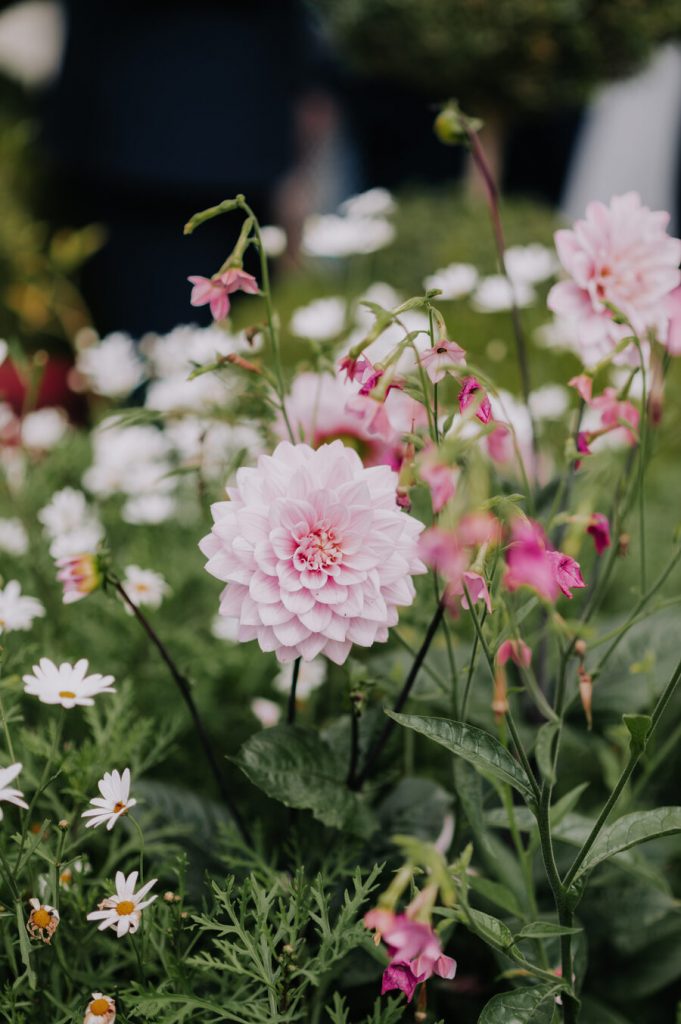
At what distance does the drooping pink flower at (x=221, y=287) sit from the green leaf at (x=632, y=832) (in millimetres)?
340

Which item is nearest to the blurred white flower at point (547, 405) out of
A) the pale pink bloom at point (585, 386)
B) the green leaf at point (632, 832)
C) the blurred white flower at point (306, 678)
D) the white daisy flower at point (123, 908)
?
the blurred white flower at point (306, 678)

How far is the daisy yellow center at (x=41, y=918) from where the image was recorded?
464mm

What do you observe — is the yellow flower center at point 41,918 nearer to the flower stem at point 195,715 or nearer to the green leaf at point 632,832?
the flower stem at point 195,715

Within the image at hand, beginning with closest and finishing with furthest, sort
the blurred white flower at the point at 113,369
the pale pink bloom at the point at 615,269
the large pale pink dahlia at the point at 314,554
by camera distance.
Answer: the large pale pink dahlia at the point at 314,554, the pale pink bloom at the point at 615,269, the blurred white flower at the point at 113,369

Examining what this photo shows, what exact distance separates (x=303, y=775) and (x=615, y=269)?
1.16 feet

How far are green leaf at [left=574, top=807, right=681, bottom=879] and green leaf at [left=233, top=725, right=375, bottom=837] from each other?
14cm

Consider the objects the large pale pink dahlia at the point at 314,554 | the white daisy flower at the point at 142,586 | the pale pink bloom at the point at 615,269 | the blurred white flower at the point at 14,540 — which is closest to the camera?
the large pale pink dahlia at the point at 314,554

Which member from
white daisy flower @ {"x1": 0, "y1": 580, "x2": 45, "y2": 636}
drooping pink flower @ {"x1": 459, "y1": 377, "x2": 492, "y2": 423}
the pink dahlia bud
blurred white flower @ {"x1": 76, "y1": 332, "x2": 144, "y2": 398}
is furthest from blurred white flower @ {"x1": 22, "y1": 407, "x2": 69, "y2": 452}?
drooping pink flower @ {"x1": 459, "y1": 377, "x2": 492, "y2": 423}

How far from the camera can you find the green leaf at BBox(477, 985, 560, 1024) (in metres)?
0.47

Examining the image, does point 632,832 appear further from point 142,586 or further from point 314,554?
point 142,586

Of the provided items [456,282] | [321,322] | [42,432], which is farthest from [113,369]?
[456,282]

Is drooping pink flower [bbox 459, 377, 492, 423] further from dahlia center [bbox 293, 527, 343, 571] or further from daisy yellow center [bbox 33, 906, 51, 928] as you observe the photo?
daisy yellow center [bbox 33, 906, 51, 928]

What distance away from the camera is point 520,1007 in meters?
0.47

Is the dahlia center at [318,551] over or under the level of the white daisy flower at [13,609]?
over
